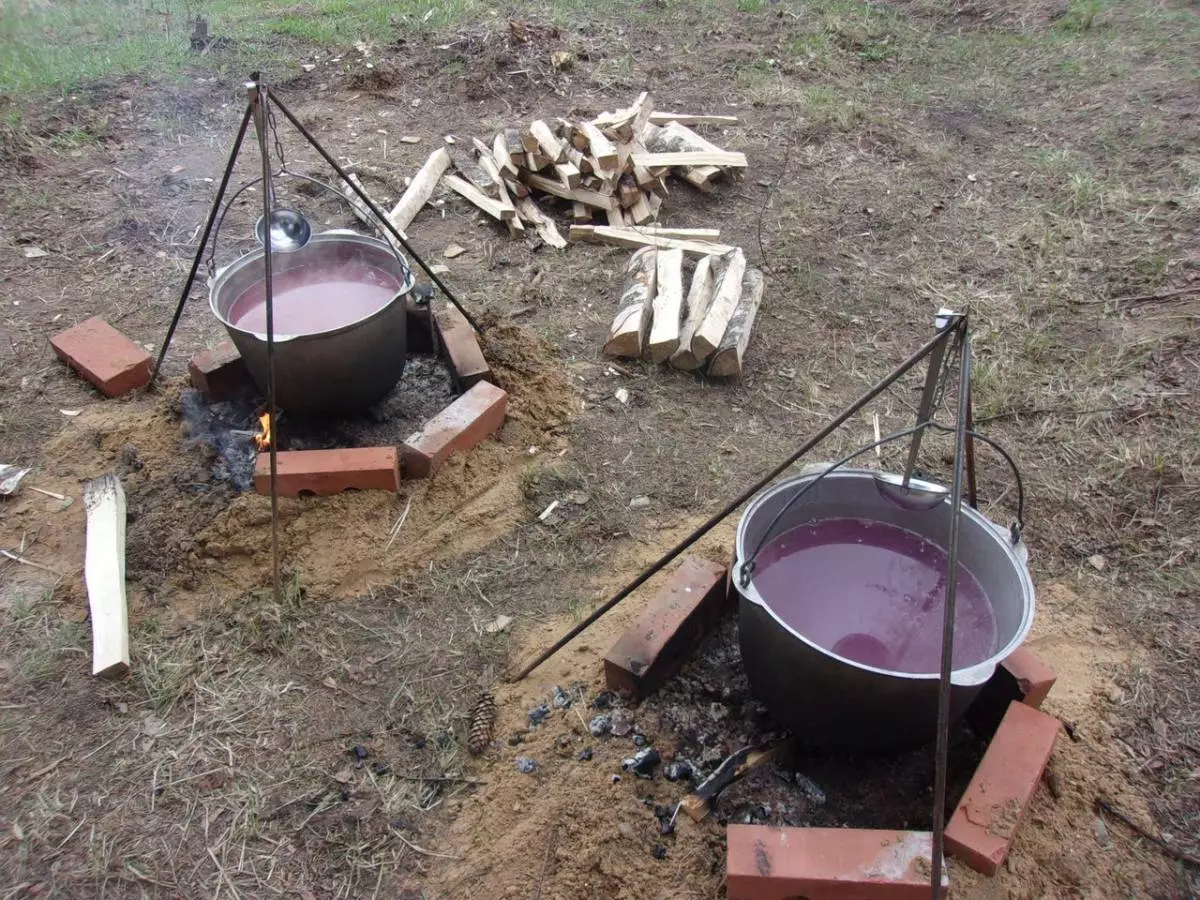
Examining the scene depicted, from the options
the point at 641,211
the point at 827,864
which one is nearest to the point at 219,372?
the point at 641,211

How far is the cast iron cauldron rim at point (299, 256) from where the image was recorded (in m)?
3.38

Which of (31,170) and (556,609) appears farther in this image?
(31,170)

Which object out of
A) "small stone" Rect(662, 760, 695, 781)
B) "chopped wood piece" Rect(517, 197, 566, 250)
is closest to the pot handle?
"small stone" Rect(662, 760, 695, 781)

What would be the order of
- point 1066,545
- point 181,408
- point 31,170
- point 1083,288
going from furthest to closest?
1. point 31,170
2. point 1083,288
3. point 181,408
4. point 1066,545

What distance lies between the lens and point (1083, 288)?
5258 mm

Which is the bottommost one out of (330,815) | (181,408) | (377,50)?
(330,815)

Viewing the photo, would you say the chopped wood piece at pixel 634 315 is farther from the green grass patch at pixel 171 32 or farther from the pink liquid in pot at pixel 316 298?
the green grass patch at pixel 171 32

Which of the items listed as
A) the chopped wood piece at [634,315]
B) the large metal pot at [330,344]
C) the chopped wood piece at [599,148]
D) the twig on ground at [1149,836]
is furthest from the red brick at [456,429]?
the twig on ground at [1149,836]

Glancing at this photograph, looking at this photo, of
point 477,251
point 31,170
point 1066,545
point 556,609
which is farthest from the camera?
point 31,170

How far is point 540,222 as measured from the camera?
19.1ft

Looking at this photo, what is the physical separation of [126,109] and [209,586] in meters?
5.51

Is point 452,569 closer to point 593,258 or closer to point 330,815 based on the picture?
point 330,815

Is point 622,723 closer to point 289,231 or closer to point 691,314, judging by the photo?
point 691,314

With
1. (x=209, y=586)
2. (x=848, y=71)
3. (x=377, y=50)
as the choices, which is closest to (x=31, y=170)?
(x=377, y=50)
